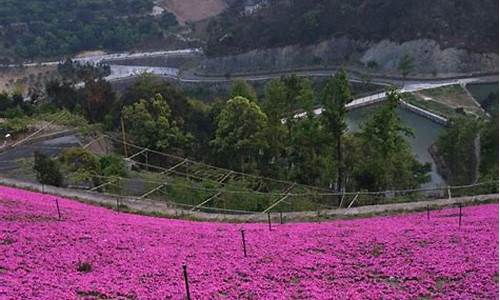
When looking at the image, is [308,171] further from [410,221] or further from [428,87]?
[428,87]

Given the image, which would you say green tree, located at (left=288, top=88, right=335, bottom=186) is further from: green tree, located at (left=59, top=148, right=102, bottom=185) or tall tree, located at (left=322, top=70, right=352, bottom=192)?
green tree, located at (left=59, top=148, right=102, bottom=185)

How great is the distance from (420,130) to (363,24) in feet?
142

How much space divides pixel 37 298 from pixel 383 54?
342 ft

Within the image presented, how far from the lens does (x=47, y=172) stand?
32062mm

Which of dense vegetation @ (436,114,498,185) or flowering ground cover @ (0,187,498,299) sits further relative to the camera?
dense vegetation @ (436,114,498,185)

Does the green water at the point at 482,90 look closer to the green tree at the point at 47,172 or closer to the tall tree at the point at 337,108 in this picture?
the tall tree at the point at 337,108

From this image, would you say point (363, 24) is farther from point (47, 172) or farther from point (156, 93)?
point (47, 172)

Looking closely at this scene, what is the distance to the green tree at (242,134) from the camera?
40156 millimetres

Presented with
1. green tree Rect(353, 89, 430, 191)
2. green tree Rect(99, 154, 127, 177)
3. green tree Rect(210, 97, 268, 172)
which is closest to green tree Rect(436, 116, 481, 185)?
green tree Rect(353, 89, 430, 191)

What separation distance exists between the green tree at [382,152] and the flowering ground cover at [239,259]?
16.3 meters

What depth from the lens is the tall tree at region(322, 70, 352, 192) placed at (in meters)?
36.7

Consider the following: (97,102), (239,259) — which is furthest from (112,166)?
(97,102)

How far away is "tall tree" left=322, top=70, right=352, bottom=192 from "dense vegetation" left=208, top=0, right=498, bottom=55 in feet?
223

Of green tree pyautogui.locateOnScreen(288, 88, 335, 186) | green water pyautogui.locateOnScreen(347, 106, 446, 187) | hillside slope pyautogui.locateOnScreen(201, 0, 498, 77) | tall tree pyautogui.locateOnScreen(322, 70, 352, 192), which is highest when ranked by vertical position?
hillside slope pyautogui.locateOnScreen(201, 0, 498, 77)
